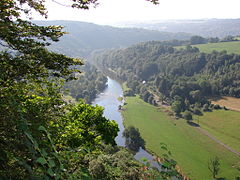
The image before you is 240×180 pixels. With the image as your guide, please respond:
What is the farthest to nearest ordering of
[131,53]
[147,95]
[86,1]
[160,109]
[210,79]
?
[131,53], [210,79], [147,95], [160,109], [86,1]

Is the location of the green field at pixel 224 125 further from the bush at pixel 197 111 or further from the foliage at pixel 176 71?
the foliage at pixel 176 71

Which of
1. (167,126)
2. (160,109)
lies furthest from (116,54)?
(167,126)

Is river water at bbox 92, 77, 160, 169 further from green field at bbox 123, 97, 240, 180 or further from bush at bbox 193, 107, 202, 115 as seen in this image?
bush at bbox 193, 107, 202, 115

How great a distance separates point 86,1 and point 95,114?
9392 millimetres

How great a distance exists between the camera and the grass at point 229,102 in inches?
3471

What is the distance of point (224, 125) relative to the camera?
7338cm

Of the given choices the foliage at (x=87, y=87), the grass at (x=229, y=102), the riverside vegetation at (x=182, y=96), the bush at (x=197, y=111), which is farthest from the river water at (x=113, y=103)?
the grass at (x=229, y=102)

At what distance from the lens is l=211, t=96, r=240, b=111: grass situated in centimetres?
8816

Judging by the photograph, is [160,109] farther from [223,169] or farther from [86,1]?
[86,1]

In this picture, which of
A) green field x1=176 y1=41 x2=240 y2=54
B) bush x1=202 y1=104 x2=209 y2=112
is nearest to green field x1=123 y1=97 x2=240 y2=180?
bush x1=202 y1=104 x2=209 y2=112

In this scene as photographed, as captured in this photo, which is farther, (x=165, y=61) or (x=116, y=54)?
(x=116, y=54)

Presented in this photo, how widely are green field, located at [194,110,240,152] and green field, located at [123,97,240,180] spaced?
160 inches

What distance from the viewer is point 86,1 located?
8.72 metres

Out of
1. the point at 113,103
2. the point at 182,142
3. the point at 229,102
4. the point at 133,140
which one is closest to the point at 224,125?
the point at 182,142
